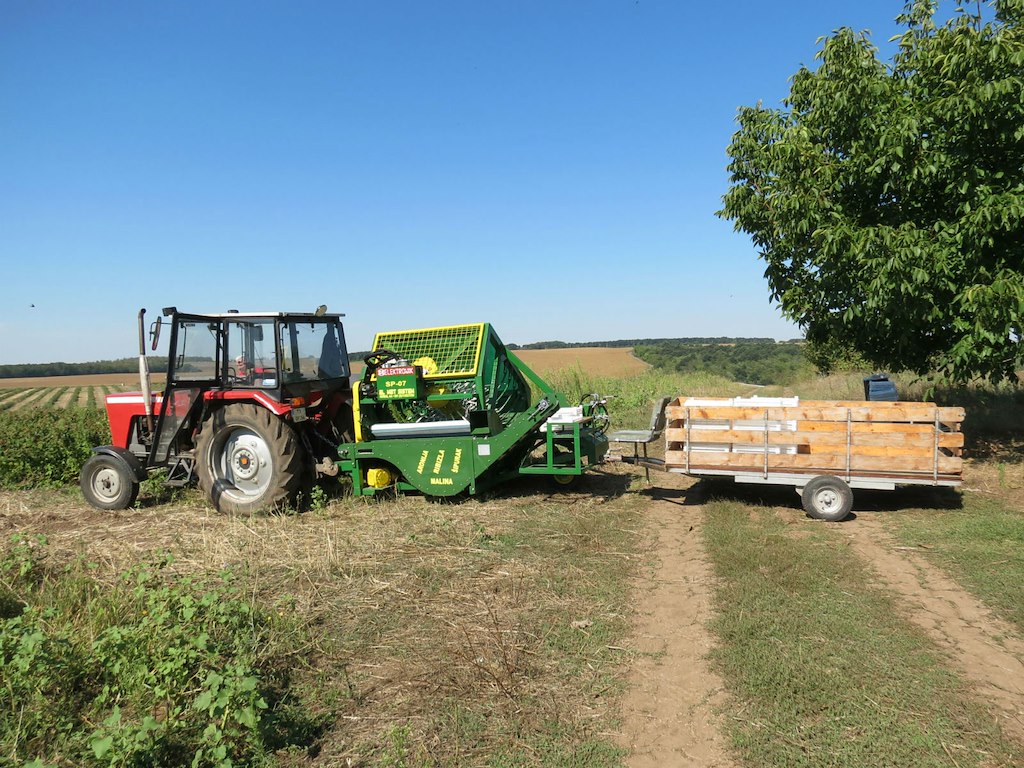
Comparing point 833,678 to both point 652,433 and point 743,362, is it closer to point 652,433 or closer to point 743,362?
point 652,433

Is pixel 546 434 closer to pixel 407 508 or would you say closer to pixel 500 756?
pixel 407 508

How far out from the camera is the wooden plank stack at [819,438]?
7.02 m

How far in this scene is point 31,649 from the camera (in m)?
3.17

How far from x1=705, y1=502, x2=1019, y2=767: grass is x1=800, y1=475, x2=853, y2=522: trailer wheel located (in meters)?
1.63

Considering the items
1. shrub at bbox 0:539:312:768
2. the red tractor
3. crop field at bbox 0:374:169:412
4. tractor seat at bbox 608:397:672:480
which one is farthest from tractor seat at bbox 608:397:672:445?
crop field at bbox 0:374:169:412

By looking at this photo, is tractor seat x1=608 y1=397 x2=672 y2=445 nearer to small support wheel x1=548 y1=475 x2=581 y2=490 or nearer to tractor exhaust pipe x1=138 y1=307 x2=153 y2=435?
small support wheel x1=548 y1=475 x2=581 y2=490

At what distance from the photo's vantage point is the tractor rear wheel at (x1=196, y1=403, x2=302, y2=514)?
7336mm

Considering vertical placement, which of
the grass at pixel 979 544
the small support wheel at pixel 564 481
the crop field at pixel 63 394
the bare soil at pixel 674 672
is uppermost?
the crop field at pixel 63 394

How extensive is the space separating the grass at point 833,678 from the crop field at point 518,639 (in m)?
0.01

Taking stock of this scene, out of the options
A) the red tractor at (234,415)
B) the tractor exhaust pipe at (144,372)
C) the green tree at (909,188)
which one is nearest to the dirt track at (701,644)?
the green tree at (909,188)

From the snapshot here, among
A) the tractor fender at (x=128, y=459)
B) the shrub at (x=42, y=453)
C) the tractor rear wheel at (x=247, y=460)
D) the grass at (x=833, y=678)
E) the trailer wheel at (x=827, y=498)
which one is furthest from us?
the shrub at (x=42, y=453)

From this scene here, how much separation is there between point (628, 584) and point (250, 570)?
9.87ft

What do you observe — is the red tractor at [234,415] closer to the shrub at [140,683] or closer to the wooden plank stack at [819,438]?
the shrub at [140,683]

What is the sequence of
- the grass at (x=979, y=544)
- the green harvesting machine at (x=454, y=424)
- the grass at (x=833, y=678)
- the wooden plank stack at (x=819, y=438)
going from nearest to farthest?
the grass at (x=833, y=678) → the grass at (x=979, y=544) → the wooden plank stack at (x=819, y=438) → the green harvesting machine at (x=454, y=424)
